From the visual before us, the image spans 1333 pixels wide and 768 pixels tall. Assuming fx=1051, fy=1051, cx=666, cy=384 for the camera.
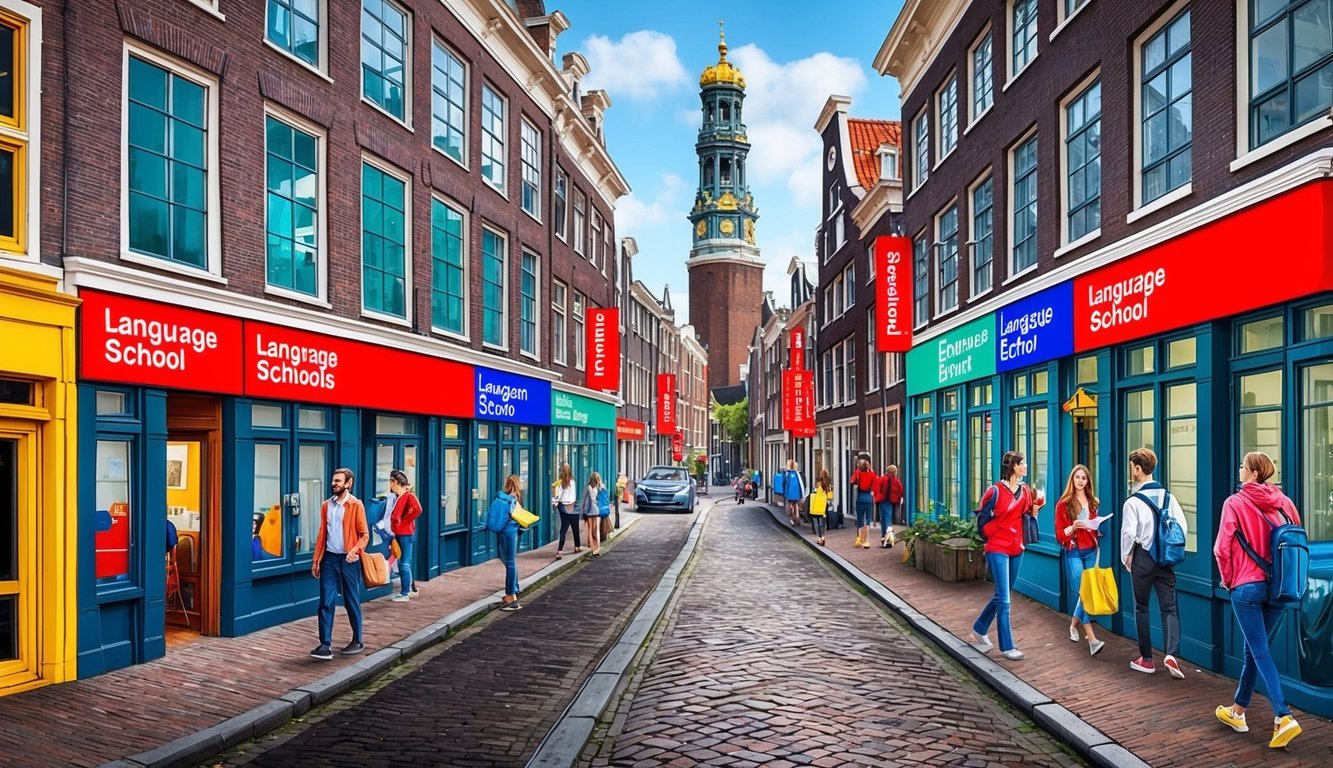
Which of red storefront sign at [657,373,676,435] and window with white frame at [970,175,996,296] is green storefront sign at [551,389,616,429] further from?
red storefront sign at [657,373,676,435]

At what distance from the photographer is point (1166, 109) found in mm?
10789

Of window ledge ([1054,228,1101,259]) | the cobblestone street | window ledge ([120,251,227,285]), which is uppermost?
window ledge ([1054,228,1101,259])

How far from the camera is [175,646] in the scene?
33.8 ft

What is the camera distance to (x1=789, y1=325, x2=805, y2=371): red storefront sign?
1703 inches

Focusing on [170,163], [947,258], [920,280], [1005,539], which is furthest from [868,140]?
[170,163]

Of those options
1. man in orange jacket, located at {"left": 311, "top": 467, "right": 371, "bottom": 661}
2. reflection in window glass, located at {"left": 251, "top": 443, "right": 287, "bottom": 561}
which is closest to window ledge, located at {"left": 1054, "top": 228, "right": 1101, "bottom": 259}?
man in orange jacket, located at {"left": 311, "top": 467, "right": 371, "bottom": 661}

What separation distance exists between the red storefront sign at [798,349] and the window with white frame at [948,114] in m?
22.8

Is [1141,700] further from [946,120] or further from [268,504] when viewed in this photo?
[946,120]

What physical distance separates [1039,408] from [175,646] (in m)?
10.6

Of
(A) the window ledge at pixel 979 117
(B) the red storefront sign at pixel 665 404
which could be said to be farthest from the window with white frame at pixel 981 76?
(B) the red storefront sign at pixel 665 404

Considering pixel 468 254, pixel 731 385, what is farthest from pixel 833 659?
pixel 731 385

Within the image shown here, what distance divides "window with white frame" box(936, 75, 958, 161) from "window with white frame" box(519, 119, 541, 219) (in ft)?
28.0

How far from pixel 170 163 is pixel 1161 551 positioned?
9.82 meters

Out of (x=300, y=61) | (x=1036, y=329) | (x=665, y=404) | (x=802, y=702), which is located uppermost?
(x=300, y=61)
